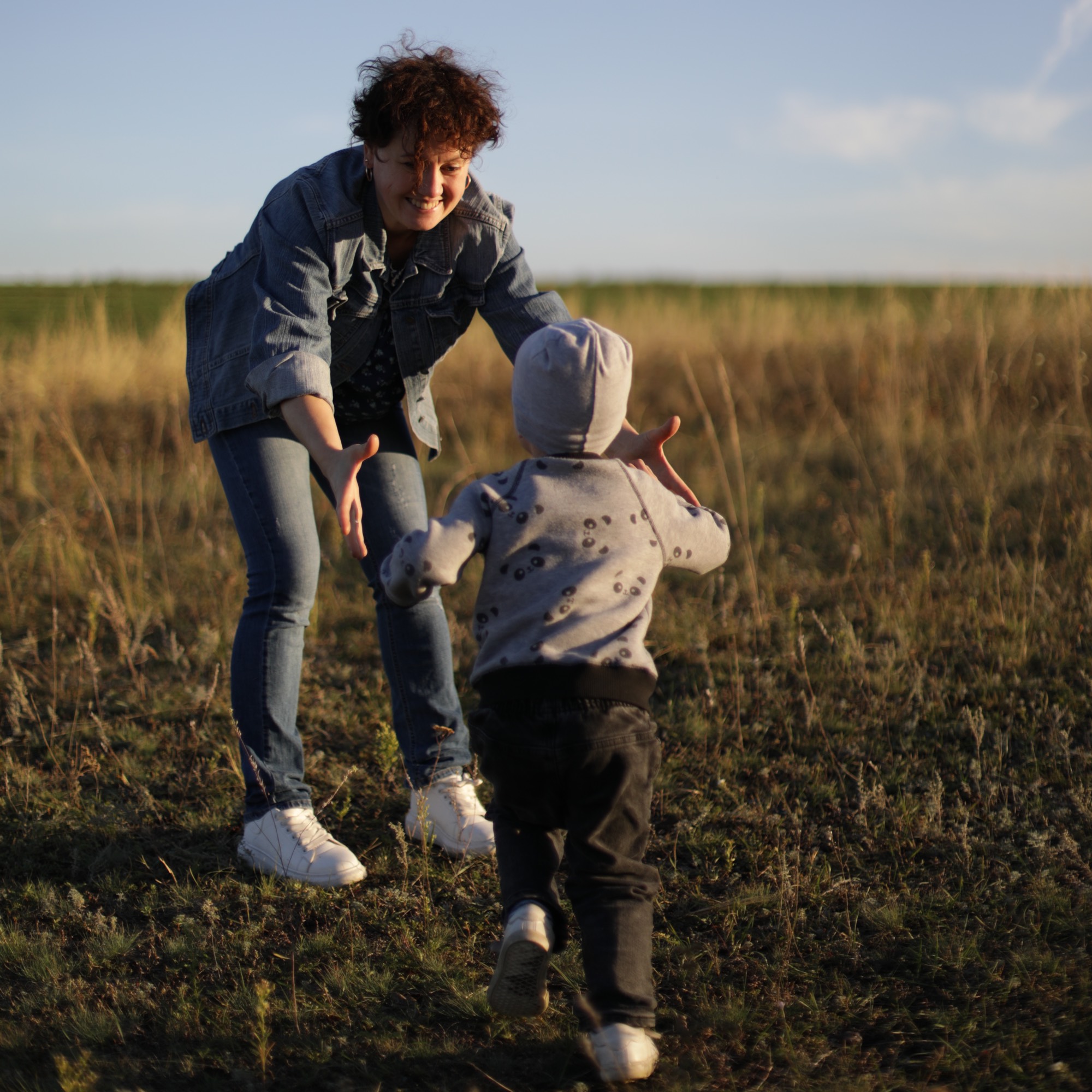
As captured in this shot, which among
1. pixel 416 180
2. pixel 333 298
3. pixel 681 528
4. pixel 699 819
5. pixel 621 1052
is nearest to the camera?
pixel 621 1052

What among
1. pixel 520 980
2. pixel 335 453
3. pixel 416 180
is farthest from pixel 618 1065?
pixel 416 180

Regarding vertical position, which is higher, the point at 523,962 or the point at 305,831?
the point at 523,962

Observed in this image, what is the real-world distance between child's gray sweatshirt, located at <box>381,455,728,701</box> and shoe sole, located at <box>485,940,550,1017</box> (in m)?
0.47

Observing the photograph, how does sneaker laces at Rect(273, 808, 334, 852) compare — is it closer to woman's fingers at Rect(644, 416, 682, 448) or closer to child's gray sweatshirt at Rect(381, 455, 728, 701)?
child's gray sweatshirt at Rect(381, 455, 728, 701)

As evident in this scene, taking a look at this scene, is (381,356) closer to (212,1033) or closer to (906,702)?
(212,1033)

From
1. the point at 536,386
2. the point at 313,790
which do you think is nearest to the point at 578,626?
the point at 536,386

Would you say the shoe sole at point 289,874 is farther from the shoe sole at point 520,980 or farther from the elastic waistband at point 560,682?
the elastic waistband at point 560,682

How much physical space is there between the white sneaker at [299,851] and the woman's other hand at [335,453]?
3.07ft

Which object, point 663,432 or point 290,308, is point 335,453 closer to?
point 290,308

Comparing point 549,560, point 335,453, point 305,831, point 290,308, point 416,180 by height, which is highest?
point 416,180

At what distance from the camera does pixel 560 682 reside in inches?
73.7

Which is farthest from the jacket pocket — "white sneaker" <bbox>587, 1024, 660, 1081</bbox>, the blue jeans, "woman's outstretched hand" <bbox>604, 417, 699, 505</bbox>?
"white sneaker" <bbox>587, 1024, 660, 1081</bbox>

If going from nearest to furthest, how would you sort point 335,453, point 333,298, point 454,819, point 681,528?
point 681,528 < point 335,453 < point 333,298 < point 454,819

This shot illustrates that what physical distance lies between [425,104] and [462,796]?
1765 mm
